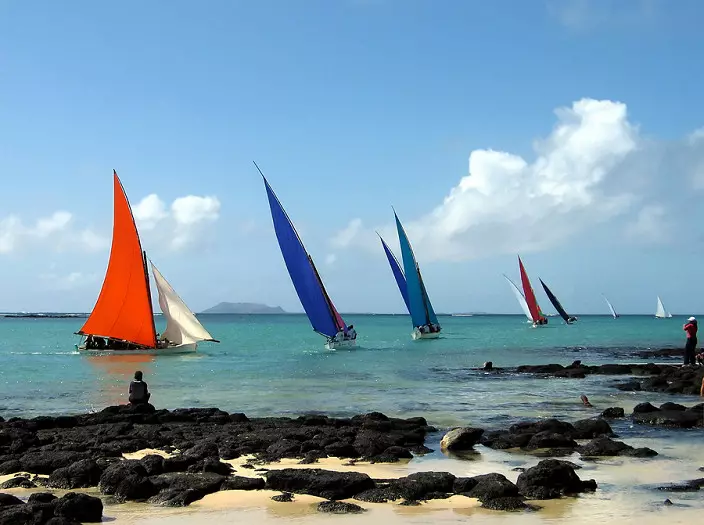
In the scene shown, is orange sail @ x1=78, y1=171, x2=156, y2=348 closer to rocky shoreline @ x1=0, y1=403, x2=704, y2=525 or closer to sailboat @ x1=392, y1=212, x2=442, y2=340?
sailboat @ x1=392, y1=212, x2=442, y2=340

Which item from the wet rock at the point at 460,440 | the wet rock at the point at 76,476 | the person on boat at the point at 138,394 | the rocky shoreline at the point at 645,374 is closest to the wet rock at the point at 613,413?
the wet rock at the point at 460,440

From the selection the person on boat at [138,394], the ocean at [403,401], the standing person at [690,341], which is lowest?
the ocean at [403,401]

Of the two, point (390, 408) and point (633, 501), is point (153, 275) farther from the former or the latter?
point (633, 501)

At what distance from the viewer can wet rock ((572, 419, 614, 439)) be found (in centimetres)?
1677

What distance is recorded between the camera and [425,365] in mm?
43188

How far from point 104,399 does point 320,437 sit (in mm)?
14858

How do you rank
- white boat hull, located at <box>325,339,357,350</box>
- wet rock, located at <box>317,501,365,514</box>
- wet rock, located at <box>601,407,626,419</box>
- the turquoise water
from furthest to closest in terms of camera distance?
white boat hull, located at <box>325,339,357,350</box> → the turquoise water → wet rock, located at <box>601,407,626,419</box> → wet rock, located at <box>317,501,365,514</box>

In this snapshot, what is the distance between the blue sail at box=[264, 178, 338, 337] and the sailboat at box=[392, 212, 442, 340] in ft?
40.4

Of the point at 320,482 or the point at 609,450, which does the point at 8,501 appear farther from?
the point at 609,450

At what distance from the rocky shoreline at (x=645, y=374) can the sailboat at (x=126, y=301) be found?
2122cm

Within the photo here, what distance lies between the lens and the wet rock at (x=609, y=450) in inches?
579

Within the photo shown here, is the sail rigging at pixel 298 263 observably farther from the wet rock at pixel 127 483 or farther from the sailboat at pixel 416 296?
the wet rock at pixel 127 483

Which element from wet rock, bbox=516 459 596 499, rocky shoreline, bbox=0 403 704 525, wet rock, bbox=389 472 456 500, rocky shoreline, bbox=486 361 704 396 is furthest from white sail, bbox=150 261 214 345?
wet rock, bbox=516 459 596 499

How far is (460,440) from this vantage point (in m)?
15.7
